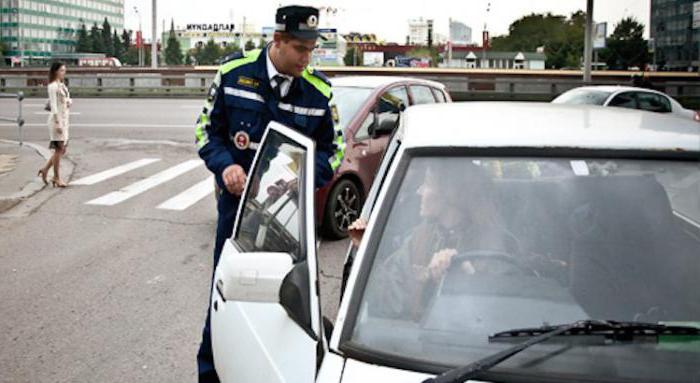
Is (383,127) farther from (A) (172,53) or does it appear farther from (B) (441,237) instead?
(A) (172,53)

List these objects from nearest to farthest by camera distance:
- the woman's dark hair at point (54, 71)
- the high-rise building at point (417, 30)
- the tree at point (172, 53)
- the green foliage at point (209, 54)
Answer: the woman's dark hair at point (54, 71)
the green foliage at point (209, 54)
the tree at point (172, 53)
the high-rise building at point (417, 30)

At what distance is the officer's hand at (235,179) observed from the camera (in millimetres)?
4008

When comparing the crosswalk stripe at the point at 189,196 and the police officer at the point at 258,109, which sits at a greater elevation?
the police officer at the point at 258,109

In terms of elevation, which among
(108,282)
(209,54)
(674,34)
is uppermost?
(674,34)

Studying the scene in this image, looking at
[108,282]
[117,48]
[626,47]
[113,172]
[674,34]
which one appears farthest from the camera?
[117,48]

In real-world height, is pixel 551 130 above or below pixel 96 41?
below

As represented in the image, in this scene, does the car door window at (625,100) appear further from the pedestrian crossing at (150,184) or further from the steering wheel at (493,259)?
the steering wheel at (493,259)

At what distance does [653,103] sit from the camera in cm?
1981

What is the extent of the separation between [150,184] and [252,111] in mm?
10168

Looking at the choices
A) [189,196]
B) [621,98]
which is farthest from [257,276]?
[621,98]

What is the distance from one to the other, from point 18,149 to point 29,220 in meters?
7.83

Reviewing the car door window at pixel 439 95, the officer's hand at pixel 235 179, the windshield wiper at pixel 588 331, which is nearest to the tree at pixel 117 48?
the car door window at pixel 439 95

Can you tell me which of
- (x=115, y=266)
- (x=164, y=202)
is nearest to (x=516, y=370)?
(x=115, y=266)

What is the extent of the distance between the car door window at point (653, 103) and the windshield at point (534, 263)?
17.2 metres
